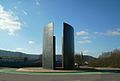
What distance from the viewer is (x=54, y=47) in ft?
125

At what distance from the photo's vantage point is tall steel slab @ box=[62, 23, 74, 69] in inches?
1585

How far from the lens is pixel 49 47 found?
39.7 metres

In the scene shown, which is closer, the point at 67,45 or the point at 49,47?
the point at 49,47

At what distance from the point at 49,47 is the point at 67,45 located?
3099mm

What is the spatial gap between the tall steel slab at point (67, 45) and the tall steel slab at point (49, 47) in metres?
2.27

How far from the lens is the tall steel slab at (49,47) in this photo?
38.4 m

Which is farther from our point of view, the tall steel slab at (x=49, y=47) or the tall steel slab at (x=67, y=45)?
the tall steel slab at (x=67, y=45)

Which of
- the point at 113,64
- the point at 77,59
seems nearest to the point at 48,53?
the point at 113,64

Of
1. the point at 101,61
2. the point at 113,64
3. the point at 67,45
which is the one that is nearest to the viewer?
the point at 67,45

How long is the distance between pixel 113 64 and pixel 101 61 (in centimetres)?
527

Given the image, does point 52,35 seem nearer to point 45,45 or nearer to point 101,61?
point 45,45

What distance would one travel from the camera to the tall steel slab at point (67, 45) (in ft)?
132

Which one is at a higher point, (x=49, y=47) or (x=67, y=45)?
(x=67, y=45)

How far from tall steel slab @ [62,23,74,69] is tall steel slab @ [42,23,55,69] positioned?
2268mm
